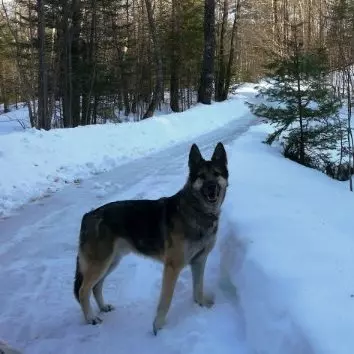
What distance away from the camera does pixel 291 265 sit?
15.4 feet

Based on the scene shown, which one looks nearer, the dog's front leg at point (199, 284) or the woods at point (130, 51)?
the dog's front leg at point (199, 284)

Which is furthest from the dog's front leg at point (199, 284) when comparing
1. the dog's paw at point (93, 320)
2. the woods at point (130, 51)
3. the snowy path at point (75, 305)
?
the woods at point (130, 51)

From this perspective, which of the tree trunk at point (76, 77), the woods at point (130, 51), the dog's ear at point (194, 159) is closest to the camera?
the dog's ear at point (194, 159)

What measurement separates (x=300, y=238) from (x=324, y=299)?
1.72m

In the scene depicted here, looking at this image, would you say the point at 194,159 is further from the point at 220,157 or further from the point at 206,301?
the point at 206,301

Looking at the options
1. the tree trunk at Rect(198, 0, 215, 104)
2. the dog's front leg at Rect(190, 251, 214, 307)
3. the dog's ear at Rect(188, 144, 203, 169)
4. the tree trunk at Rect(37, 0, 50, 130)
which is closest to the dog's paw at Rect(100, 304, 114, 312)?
the dog's front leg at Rect(190, 251, 214, 307)

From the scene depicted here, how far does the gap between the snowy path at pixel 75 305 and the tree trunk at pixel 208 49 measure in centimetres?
2054

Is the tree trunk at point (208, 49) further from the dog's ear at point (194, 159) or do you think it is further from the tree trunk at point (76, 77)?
the dog's ear at point (194, 159)

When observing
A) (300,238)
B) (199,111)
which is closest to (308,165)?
(300,238)

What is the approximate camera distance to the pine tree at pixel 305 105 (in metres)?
12.4

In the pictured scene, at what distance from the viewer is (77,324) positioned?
4504 mm

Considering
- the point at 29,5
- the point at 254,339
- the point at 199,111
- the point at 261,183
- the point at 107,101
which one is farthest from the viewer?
the point at 107,101

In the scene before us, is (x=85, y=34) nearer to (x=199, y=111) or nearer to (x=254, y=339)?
(x=199, y=111)

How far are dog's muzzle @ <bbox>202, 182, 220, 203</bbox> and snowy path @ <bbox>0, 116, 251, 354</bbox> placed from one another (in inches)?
43.1
